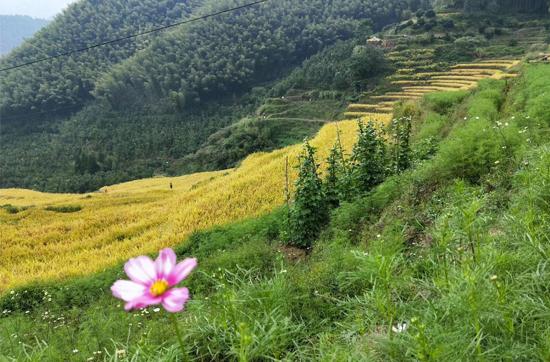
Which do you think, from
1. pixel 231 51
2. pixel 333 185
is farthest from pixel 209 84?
pixel 333 185

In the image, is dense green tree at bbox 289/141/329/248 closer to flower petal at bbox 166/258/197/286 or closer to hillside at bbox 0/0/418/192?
flower petal at bbox 166/258/197/286

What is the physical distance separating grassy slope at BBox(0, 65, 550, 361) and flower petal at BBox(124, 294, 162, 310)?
1.00 ft

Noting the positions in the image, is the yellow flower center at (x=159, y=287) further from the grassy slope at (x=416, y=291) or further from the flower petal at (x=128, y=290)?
the grassy slope at (x=416, y=291)

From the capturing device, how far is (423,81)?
3133 cm

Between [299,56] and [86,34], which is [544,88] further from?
[86,34]

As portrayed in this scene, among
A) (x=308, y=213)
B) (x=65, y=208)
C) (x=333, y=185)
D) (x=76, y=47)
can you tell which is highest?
(x=333, y=185)

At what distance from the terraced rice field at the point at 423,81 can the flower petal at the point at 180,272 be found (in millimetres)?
26010

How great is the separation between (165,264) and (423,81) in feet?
107

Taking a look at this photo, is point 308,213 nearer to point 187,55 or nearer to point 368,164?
point 368,164

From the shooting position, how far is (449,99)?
1297 cm

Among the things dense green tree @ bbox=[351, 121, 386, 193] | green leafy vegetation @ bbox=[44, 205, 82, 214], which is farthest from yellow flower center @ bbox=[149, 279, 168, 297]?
green leafy vegetation @ bbox=[44, 205, 82, 214]

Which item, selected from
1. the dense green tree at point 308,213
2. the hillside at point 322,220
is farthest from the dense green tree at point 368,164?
the dense green tree at point 308,213

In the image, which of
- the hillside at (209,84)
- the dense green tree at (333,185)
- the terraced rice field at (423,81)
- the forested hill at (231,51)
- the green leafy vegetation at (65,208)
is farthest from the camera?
the forested hill at (231,51)

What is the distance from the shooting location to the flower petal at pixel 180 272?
119 cm
